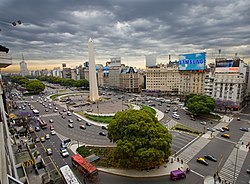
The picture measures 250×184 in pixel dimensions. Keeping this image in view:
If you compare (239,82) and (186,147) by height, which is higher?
(239,82)

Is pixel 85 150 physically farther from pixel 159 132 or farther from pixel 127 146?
pixel 159 132

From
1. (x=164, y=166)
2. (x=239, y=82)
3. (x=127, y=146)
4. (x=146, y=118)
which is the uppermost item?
(x=239, y=82)

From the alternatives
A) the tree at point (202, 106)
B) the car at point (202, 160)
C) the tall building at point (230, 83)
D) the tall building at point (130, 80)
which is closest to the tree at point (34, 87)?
the tall building at point (130, 80)

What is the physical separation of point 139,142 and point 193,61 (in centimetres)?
6938

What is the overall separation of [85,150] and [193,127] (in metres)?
31.9

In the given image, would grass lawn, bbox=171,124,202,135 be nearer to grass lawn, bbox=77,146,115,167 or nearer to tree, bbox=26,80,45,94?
grass lawn, bbox=77,146,115,167

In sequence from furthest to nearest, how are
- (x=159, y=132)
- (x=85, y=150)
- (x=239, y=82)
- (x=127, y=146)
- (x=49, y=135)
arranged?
(x=239, y=82) < (x=49, y=135) < (x=85, y=150) < (x=159, y=132) < (x=127, y=146)

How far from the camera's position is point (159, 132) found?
26281 mm

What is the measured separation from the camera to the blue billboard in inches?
2997

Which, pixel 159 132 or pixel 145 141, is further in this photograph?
pixel 159 132

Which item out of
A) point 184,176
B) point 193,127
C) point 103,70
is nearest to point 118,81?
point 103,70

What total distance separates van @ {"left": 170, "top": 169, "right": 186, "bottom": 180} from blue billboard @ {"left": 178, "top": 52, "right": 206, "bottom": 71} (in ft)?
216

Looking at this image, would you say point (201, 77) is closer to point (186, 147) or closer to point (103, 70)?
point (186, 147)

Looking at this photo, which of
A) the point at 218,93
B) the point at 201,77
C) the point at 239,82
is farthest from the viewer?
the point at 201,77
